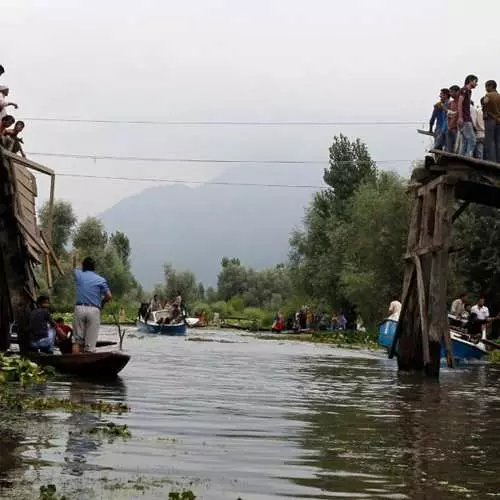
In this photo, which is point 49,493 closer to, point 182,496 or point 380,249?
point 182,496

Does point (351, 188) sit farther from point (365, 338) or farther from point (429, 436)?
point (429, 436)

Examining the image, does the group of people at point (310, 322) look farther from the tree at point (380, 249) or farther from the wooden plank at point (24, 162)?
the wooden plank at point (24, 162)

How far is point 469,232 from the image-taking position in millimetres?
45250

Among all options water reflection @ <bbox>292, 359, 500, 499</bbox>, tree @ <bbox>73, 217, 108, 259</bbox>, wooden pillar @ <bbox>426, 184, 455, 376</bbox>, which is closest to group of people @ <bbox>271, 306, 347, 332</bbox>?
tree @ <bbox>73, 217, 108, 259</bbox>

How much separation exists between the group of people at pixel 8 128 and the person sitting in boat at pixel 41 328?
2934 millimetres

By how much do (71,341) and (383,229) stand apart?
35.2 meters

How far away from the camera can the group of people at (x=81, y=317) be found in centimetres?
1812

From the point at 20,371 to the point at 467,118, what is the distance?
1126 cm

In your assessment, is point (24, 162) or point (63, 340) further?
point (63, 340)

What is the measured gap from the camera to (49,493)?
23.5 ft

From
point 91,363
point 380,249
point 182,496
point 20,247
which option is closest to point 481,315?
point 20,247

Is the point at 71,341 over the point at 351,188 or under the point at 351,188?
under

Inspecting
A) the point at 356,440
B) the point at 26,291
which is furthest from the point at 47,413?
the point at 26,291

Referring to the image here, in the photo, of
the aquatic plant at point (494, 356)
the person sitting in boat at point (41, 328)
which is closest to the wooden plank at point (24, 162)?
the person sitting in boat at point (41, 328)
